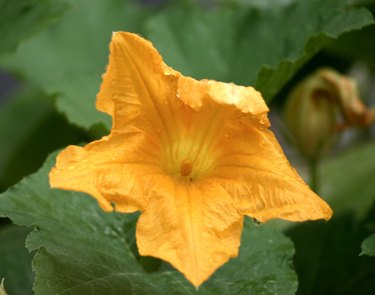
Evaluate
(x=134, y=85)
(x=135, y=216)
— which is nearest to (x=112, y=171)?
(x=134, y=85)

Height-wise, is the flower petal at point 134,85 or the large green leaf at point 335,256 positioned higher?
the flower petal at point 134,85

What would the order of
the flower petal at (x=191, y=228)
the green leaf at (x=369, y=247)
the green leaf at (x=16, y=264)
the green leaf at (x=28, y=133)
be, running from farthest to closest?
the green leaf at (x=28, y=133) < the green leaf at (x=16, y=264) < the green leaf at (x=369, y=247) < the flower petal at (x=191, y=228)

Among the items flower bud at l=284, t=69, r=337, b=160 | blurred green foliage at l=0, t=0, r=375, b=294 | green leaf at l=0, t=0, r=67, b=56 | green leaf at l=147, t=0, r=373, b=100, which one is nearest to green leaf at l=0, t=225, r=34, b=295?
blurred green foliage at l=0, t=0, r=375, b=294

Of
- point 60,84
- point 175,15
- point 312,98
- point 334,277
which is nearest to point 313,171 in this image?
point 312,98

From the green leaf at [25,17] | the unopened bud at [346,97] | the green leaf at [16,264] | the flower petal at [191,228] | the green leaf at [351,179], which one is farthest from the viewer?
the green leaf at [351,179]

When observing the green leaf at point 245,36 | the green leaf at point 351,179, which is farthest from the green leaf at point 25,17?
the green leaf at point 351,179

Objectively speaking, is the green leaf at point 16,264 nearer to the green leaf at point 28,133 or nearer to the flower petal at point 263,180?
the flower petal at point 263,180
